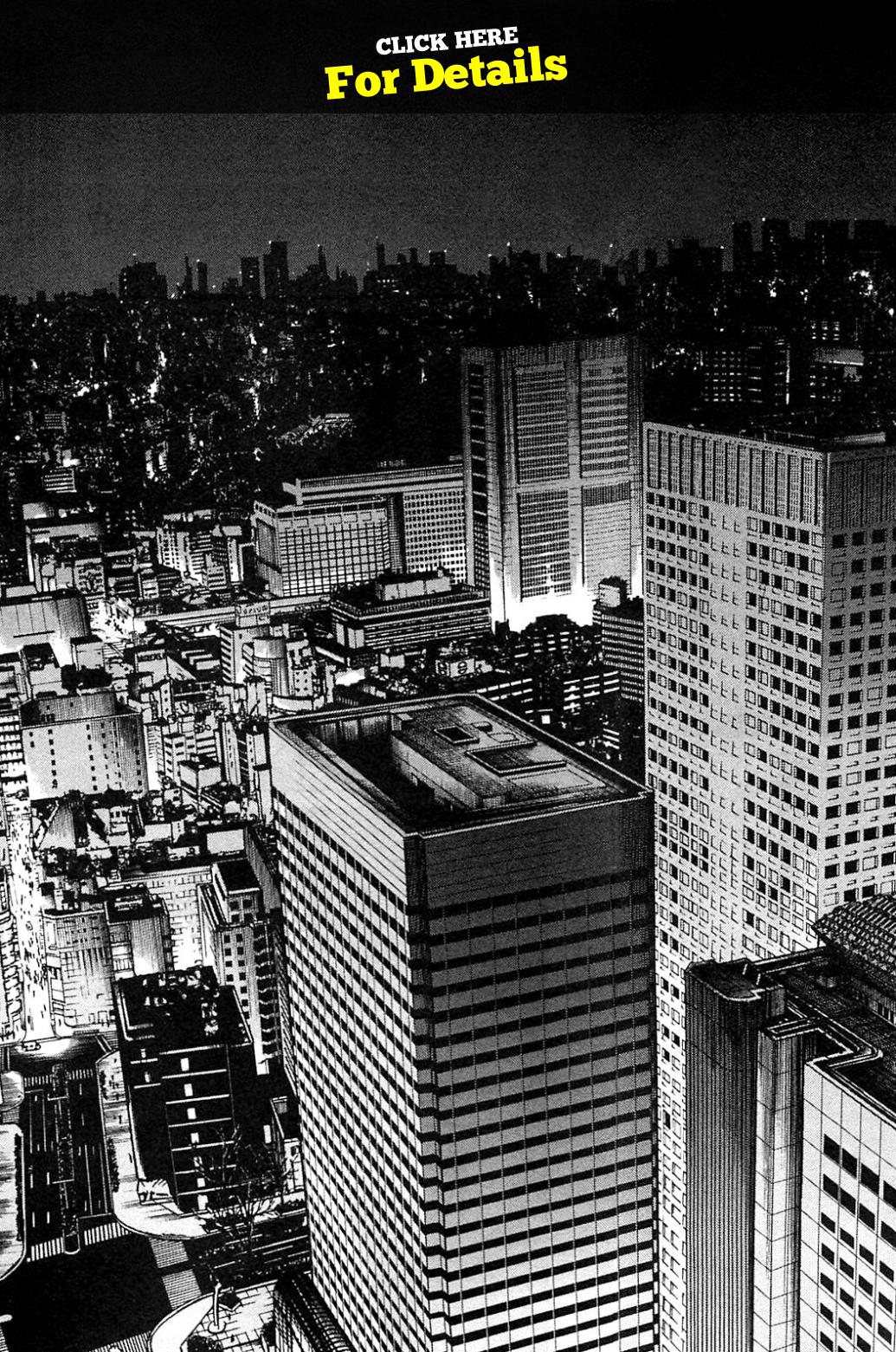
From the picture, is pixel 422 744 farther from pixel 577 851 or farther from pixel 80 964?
pixel 80 964

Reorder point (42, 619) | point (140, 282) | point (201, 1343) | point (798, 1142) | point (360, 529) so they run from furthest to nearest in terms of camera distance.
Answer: point (201, 1343), point (360, 529), point (42, 619), point (140, 282), point (798, 1142)

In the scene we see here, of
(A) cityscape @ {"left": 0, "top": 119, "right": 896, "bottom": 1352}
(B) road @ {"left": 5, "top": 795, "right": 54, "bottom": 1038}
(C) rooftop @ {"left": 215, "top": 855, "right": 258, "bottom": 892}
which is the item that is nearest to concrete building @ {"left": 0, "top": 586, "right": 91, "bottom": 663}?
(A) cityscape @ {"left": 0, "top": 119, "right": 896, "bottom": 1352}

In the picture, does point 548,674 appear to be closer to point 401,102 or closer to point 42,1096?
point 401,102

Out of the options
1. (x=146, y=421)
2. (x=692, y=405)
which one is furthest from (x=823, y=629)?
(x=146, y=421)

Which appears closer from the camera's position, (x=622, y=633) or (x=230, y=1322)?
(x=622, y=633)

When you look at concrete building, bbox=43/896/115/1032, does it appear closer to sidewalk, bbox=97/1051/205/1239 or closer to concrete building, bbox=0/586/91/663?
sidewalk, bbox=97/1051/205/1239

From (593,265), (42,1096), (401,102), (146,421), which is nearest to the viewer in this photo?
(401,102)

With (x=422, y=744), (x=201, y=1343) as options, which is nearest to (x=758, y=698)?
(x=422, y=744)
